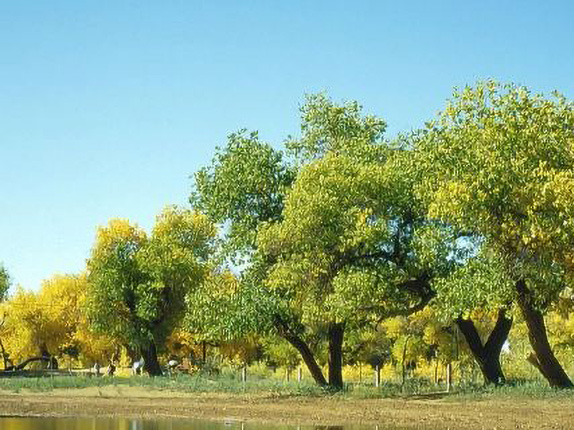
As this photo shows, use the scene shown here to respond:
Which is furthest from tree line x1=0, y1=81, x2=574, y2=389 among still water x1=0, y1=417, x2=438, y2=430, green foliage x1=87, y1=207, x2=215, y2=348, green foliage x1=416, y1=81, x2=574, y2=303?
green foliage x1=87, y1=207, x2=215, y2=348

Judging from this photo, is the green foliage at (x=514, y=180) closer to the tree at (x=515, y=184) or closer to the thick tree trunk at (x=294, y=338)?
the tree at (x=515, y=184)

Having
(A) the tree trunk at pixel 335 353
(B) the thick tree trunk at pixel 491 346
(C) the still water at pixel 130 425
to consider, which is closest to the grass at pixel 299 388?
(A) the tree trunk at pixel 335 353

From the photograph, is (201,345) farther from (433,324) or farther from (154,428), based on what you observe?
(154,428)

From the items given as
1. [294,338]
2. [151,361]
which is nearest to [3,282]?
[151,361]

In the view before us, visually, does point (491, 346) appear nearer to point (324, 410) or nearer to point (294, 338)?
point (294, 338)

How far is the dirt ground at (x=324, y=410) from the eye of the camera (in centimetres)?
2802

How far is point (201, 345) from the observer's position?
3310 inches

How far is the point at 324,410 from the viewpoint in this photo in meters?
33.6

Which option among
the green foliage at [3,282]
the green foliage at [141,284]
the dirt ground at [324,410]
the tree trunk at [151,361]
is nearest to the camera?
the dirt ground at [324,410]

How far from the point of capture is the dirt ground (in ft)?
91.9

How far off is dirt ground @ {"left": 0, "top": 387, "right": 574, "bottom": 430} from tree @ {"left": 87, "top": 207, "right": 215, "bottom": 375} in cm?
2157

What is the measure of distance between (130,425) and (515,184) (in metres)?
16.5

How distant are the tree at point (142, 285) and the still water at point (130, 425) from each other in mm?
35661

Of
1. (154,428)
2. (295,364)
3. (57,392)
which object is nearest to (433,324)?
(295,364)
